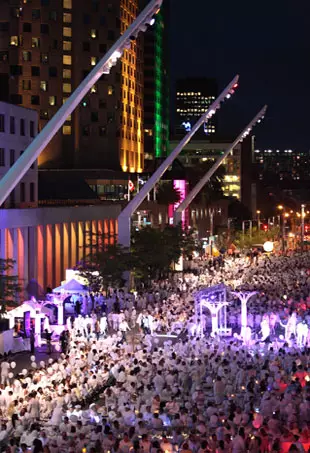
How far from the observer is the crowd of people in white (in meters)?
19.6

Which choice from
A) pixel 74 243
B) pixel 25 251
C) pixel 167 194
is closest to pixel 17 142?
pixel 25 251

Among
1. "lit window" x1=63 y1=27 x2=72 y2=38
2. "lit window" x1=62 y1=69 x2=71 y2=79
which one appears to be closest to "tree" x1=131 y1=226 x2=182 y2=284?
"lit window" x1=62 y1=69 x2=71 y2=79

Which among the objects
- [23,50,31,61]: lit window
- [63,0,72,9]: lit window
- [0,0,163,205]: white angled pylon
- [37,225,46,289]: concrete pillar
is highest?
[63,0,72,9]: lit window

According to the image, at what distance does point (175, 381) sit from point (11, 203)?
34.8 metres

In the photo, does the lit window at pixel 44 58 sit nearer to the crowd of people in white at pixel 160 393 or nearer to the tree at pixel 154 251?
the tree at pixel 154 251

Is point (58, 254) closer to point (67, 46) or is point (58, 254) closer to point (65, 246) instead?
point (65, 246)

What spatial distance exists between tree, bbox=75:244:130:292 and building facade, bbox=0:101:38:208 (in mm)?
7171

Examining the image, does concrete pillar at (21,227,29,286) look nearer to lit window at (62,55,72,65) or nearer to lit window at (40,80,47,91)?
lit window at (40,80,47,91)

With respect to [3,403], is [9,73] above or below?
above

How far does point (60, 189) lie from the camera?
84.4 m

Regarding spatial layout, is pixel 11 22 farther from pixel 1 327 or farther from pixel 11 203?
pixel 1 327

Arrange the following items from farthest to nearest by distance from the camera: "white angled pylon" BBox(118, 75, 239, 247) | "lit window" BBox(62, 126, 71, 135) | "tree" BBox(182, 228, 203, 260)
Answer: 1. "lit window" BBox(62, 126, 71, 135)
2. "tree" BBox(182, 228, 203, 260)
3. "white angled pylon" BBox(118, 75, 239, 247)

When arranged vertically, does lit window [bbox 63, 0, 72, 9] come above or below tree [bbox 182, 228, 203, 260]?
above

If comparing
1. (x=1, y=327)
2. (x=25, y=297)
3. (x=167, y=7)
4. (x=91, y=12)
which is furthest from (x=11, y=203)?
(x=167, y=7)
